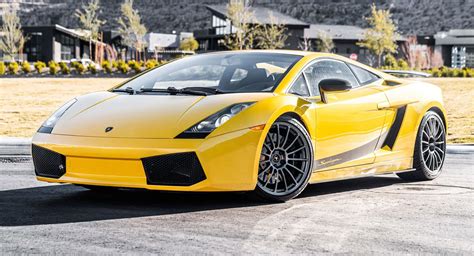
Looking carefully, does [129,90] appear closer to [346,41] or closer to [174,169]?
[174,169]

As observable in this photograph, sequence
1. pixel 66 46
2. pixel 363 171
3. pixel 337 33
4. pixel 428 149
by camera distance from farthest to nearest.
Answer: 1. pixel 66 46
2. pixel 337 33
3. pixel 428 149
4. pixel 363 171

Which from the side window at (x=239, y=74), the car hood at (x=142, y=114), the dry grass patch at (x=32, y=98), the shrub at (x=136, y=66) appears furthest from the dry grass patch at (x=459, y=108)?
the shrub at (x=136, y=66)

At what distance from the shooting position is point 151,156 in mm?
6035

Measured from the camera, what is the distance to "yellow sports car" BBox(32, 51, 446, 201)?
610 centimetres

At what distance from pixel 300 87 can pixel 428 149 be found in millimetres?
1920

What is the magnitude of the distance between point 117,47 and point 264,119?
103305 mm

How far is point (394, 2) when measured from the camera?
187 m

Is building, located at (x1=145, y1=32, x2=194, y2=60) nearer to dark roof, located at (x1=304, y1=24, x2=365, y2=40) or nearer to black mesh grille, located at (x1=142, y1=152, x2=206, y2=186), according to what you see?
dark roof, located at (x1=304, y1=24, x2=365, y2=40)

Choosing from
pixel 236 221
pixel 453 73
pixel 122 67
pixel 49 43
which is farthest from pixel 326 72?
pixel 49 43

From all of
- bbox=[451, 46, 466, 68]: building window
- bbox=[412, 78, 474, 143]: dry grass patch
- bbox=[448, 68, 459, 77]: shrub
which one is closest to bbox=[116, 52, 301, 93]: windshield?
Answer: bbox=[412, 78, 474, 143]: dry grass patch

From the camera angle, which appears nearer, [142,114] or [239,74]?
[142,114]

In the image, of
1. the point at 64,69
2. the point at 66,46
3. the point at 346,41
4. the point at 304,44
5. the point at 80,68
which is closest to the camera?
the point at 80,68

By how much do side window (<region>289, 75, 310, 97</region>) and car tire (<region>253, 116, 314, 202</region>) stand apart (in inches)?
16.0

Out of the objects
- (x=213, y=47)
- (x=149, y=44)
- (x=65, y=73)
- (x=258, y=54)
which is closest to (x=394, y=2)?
(x=149, y=44)
